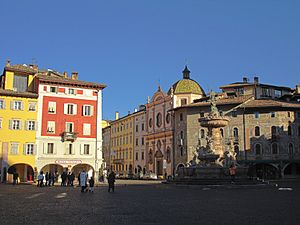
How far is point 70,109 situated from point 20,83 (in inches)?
302

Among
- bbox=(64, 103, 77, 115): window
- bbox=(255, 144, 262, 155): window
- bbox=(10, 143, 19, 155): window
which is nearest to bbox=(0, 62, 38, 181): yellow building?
bbox=(10, 143, 19, 155): window

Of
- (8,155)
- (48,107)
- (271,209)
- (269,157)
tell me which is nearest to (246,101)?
(269,157)

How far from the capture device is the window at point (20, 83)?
166 feet

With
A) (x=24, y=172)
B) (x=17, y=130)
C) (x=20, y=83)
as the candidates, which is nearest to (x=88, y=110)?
(x=17, y=130)

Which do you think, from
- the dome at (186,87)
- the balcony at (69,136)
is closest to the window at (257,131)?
the dome at (186,87)

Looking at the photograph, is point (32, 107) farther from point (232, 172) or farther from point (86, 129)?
point (232, 172)

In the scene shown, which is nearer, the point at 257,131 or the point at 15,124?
the point at 15,124

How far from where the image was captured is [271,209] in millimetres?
13508

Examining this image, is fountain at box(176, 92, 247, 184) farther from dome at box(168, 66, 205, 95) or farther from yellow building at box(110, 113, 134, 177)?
yellow building at box(110, 113, 134, 177)

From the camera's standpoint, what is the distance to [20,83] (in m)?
51.2

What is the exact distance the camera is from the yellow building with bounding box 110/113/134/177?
270 feet

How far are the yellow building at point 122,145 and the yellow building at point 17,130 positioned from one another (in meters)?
34.0

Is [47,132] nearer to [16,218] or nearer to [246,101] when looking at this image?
[246,101]

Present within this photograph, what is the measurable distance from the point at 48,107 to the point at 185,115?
22.4m
